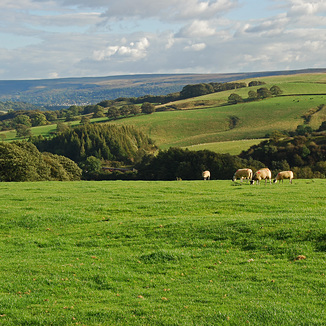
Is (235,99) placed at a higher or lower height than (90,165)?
higher

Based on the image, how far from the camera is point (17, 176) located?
1905 inches

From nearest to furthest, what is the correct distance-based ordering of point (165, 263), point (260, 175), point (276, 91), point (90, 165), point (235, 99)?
point (165, 263)
point (260, 175)
point (90, 165)
point (235, 99)
point (276, 91)

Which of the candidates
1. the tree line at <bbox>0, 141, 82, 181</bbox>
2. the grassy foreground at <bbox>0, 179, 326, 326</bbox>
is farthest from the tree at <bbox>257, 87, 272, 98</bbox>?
the grassy foreground at <bbox>0, 179, 326, 326</bbox>

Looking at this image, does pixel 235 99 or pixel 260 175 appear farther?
pixel 235 99

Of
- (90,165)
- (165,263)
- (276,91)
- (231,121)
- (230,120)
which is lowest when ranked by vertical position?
(90,165)

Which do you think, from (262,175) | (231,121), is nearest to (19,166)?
(262,175)

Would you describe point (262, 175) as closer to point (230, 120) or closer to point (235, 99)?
point (230, 120)

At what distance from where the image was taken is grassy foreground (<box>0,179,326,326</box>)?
989 centimetres

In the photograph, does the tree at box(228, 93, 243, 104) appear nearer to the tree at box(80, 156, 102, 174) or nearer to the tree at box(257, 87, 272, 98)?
the tree at box(257, 87, 272, 98)

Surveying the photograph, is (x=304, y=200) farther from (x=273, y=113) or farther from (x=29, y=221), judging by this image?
(x=273, y=113)

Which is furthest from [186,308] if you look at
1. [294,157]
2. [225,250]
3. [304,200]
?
[294,157]

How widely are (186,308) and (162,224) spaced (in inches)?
328

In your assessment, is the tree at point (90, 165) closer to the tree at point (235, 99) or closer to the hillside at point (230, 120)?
the hillside at point (230, 120)

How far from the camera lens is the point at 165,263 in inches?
544
